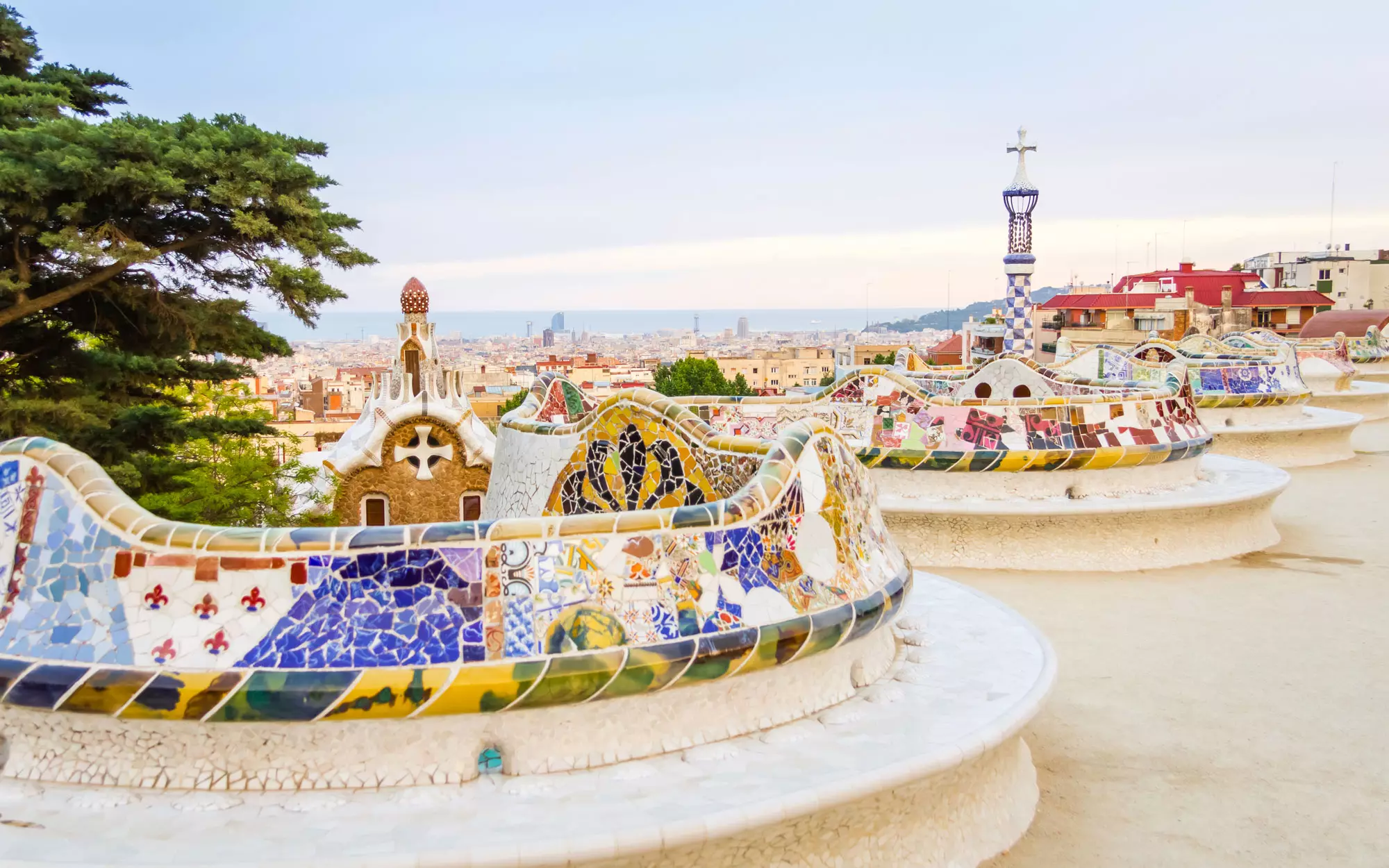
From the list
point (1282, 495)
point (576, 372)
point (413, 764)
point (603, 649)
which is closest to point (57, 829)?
point (413, 764)

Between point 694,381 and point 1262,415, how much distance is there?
32601mm

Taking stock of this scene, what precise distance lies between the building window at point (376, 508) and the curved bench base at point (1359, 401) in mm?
18334

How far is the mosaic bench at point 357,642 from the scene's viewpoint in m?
4.74

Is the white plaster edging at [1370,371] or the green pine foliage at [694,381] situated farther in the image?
the green pine foliage at [694,381]

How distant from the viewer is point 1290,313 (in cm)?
5606

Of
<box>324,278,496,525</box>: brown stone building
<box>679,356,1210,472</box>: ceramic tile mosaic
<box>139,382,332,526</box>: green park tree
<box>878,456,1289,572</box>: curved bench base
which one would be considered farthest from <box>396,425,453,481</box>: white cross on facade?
<box>878,456,1289,572</box>: curved bench base

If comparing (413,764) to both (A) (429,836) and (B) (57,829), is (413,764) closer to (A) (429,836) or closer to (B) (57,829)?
(A) (429,836)

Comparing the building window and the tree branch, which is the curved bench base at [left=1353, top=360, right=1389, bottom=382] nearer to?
the building window

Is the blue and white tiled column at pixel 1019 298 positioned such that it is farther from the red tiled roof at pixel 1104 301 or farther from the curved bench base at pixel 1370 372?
the red tiled roof at pixel 1104 301

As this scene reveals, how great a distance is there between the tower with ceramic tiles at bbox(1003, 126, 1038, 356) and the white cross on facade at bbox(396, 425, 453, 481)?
980 centimetres

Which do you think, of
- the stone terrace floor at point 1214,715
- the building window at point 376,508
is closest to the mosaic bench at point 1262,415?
the stone terrace floor at point 1214,715

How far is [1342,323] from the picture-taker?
148 feet

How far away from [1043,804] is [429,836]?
10.5 ft

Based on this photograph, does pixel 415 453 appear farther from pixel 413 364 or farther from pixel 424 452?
pixel 413 364
